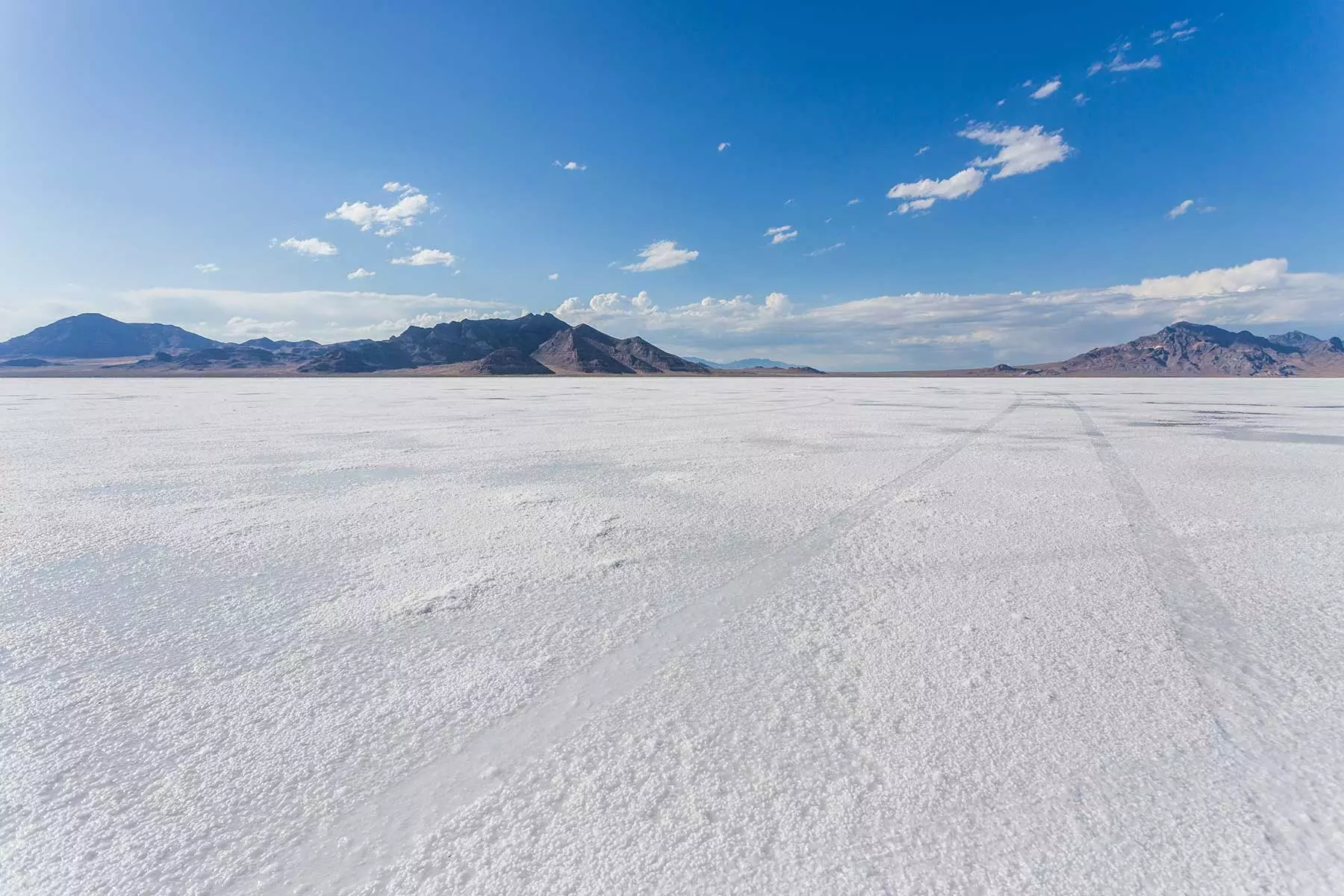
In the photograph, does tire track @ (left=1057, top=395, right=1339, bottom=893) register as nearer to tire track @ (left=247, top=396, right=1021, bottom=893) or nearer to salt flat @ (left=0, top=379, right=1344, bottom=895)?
salt flat @ (left=0, top=379, right=1344, bottom=895)

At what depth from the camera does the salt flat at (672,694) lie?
6.15ft

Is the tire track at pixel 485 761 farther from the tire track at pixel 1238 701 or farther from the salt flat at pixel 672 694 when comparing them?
the tire track at pixel 1238 701

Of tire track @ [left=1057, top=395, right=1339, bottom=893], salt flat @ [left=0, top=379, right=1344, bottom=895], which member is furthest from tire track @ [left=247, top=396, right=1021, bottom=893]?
tire track @ [left=1057, top=395, right=1339, bottom=893]

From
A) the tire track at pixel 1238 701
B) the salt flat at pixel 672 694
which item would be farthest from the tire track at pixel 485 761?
the tire track at pixel 1238 701

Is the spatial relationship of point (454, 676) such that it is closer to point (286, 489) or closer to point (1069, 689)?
point (1069, 689)

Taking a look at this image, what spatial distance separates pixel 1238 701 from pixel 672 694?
2.36 metres

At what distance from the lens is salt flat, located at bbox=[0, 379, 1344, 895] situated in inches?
73.9

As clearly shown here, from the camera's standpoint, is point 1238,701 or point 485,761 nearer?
point 485,761

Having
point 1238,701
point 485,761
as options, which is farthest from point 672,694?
point 1238,701

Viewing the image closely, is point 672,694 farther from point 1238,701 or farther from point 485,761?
point 1238,701

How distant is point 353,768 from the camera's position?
2250 millimetres

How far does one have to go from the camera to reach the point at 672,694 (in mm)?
2721

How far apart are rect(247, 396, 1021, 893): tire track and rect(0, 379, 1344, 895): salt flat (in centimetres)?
1

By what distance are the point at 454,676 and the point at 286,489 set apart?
5017 mm
